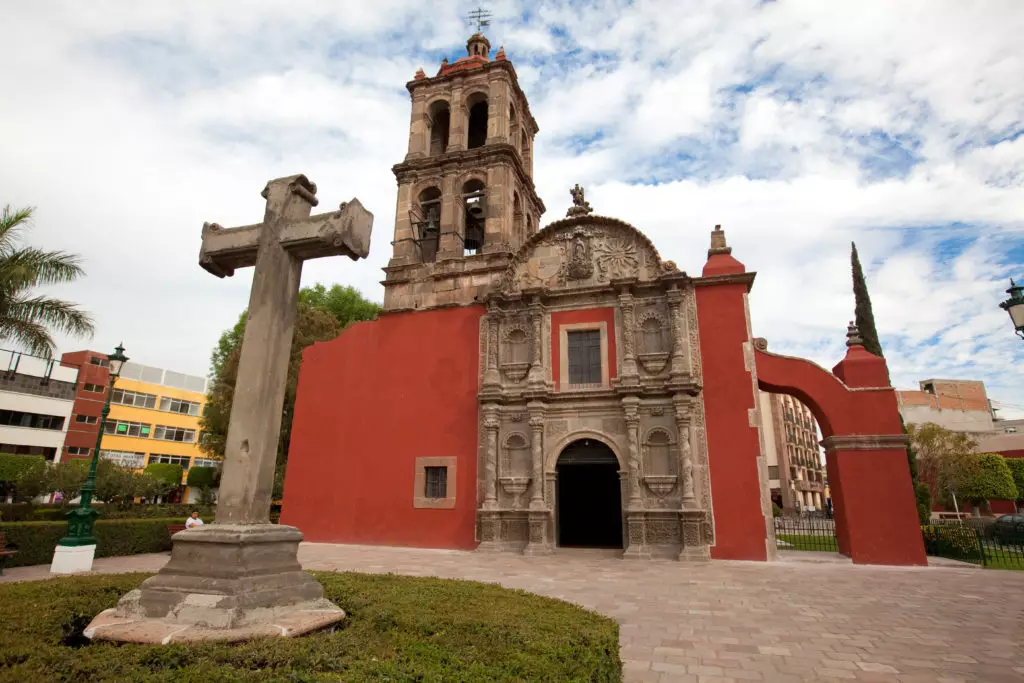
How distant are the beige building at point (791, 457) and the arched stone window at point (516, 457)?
34.7 m

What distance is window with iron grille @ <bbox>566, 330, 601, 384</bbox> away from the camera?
14.7 metres

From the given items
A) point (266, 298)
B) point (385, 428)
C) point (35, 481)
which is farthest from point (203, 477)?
point (266, 298)

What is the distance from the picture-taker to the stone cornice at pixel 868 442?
12.2 m

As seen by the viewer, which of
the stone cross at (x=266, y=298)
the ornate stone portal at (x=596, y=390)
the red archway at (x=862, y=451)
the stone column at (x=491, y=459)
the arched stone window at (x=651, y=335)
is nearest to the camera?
the stone cross at (x=266, y=298)

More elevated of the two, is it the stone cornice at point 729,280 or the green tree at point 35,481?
the stone cornice at point 729,280

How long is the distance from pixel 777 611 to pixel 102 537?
44.4 ft

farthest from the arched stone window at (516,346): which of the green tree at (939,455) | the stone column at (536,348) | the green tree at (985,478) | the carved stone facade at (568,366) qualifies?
the green tree at (985,478)

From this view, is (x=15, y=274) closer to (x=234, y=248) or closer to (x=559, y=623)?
(x=234, y=248)

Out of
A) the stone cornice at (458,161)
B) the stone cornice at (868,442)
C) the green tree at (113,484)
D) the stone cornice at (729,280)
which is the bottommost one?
the green tree at (113,484)

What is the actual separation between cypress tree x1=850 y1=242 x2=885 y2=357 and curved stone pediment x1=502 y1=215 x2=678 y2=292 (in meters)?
11.7

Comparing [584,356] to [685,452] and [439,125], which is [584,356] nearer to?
[685,452]

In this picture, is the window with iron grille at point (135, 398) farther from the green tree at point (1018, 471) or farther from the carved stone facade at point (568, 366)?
the green tree at point (1018, 471)

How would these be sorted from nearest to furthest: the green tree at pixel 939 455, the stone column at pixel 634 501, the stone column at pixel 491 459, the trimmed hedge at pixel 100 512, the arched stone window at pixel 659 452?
1. the stone column at pixel 634 501
2. the arched stone window at pixel 659 452
3. the stone column at pixel 491 459
4. the trimmed hedge at pixel 100 512
5. the green tree at pixel 939 455

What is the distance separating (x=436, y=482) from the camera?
14766 mm
